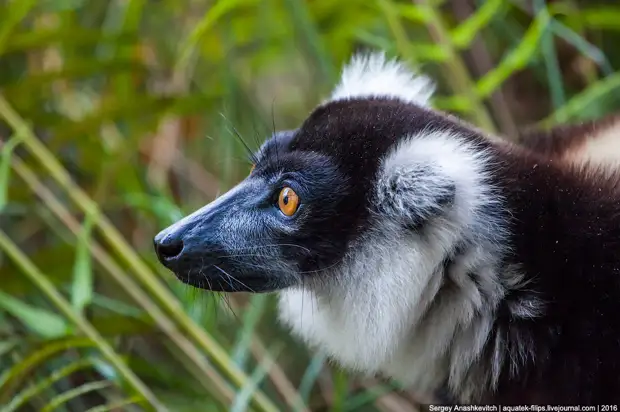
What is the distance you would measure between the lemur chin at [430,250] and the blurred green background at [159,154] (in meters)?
0.40

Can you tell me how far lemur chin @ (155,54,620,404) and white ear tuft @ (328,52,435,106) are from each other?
0.36 feet

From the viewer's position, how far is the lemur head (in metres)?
2.02

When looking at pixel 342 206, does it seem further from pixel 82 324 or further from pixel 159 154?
pixel 159 154

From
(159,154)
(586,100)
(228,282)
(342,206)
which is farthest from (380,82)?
(159,154)

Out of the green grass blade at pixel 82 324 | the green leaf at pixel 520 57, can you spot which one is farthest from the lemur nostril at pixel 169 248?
the green leaf at pixel 520 57

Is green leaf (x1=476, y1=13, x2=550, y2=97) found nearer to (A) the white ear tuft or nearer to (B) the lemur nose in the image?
(A) the white ear tuft

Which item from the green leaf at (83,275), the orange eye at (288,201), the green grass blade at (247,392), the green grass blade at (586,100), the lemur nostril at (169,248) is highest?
the green leaf at (83,275)

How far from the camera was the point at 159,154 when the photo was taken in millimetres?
4215

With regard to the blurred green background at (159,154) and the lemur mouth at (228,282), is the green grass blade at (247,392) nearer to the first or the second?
the blurred green background at (159,154)

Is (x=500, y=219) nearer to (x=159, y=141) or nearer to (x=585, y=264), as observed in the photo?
(x=585, y=264)

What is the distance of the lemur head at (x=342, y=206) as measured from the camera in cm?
202

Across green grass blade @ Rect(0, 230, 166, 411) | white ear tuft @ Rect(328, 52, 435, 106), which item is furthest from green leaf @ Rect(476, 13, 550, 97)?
green grass blade @ Rect(0, 230, 166, 411)

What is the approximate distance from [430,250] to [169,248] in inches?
29.2

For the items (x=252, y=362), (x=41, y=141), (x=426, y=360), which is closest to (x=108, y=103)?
(x=41, y=141)
